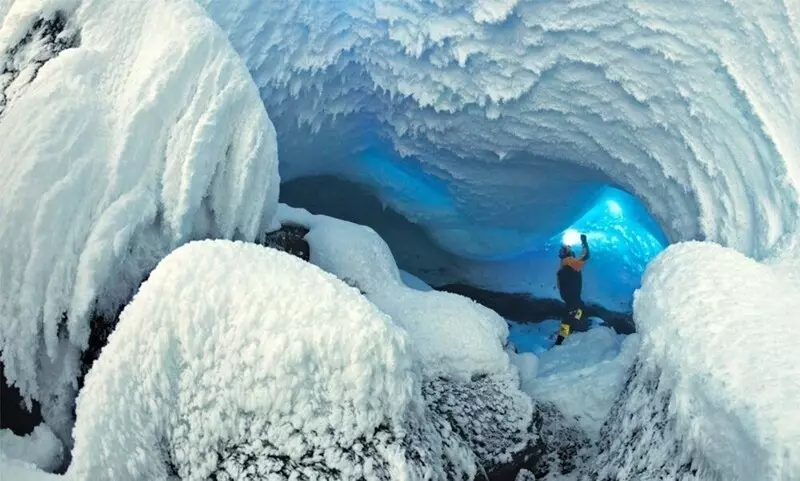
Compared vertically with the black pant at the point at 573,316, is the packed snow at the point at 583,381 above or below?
above

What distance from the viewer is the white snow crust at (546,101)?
9.98 feet

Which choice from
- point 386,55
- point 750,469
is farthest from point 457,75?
point 750,469

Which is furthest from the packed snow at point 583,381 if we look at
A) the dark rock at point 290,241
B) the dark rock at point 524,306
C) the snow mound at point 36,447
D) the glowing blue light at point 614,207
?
the glowing blue light at point 614,207

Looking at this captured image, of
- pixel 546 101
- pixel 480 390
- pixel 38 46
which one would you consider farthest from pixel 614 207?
pixel 38 46

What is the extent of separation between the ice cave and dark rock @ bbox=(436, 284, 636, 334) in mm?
1647

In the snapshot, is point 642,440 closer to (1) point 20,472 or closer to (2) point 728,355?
(2) point 728,355

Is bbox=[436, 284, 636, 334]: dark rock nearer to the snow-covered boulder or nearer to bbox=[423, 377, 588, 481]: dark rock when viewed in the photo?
the snow-covered boulder

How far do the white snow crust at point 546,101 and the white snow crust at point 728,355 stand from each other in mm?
614

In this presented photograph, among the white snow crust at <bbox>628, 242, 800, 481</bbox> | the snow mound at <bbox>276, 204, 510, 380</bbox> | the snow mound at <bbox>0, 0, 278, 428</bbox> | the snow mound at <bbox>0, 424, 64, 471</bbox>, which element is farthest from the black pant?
the snow mound at <bbox>0, 424, 64, 471</bbox>

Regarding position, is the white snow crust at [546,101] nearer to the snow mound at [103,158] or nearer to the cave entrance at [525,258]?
the cave entrance at [525,258]

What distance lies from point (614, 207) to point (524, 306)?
144cm

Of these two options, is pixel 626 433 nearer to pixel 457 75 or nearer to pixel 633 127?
pixel 633 127

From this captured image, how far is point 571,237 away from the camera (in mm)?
6711

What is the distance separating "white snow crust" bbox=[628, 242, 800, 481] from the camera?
5.08ft
